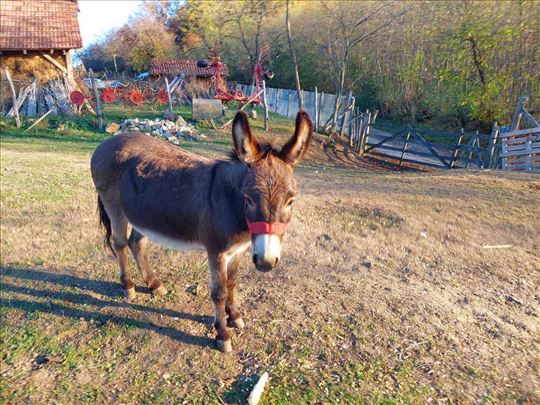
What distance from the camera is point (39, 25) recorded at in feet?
53.3

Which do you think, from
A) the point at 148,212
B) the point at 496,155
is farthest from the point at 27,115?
the point at 496,155

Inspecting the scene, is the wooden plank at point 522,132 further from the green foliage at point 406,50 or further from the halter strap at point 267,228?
the halter strap at point 267,228

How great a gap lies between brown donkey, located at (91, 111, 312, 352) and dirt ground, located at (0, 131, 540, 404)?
40cm

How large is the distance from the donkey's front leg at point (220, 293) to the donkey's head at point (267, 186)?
717 millimetres

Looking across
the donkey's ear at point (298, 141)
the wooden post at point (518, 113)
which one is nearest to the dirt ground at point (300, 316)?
the donkey's ear at point (298, 141)

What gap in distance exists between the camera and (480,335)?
11.8ft

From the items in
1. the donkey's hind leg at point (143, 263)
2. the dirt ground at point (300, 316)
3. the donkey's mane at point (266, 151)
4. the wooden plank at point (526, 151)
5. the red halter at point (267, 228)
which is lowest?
the dirt ground at point (300, 316)

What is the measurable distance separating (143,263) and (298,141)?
233cm

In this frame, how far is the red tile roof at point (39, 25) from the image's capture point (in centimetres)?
1535

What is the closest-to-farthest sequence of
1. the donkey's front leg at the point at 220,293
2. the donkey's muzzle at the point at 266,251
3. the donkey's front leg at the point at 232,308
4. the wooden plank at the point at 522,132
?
the donkey's muzzle at the point at 266,251 < the donkey's front leg at the point at 220,293 < the donkey's front leg at the point at 232,308 < the wooden plank at the point at 522,132

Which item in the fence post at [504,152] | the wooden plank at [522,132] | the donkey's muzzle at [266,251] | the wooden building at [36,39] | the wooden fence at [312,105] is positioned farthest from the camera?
the wooden fence at [312,105]

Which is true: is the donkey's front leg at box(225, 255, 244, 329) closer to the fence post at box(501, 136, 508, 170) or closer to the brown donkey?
the brown donkey

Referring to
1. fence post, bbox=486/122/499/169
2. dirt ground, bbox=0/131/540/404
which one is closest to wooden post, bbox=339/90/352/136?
fence post, bbox=486/122/499/169

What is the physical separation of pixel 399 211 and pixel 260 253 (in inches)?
187
